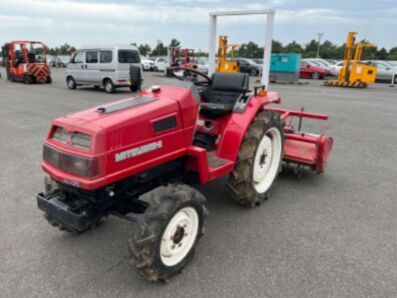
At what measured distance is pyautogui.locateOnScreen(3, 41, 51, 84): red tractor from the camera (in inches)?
653

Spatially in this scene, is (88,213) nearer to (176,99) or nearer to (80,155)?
(80,155)

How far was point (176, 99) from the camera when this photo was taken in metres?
2.72

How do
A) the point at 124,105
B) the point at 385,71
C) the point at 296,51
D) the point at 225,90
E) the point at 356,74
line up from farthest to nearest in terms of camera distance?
the point at 296,51
the point at 385,71
the point at 356,74
the point at 225,90
the point at 124,105

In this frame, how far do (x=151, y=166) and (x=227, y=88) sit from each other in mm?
1591

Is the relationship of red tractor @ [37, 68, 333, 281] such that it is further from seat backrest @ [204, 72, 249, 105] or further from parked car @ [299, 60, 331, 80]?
parked car @ [299, 60, 331, 80]

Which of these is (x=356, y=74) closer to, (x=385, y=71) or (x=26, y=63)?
(x=385, y=71)

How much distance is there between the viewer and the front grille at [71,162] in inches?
85.6

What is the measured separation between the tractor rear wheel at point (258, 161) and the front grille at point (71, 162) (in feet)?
4.94

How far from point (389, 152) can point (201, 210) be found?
456 centimetres

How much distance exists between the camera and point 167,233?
2.39 metres

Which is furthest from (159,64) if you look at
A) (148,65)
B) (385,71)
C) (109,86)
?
(385,71)

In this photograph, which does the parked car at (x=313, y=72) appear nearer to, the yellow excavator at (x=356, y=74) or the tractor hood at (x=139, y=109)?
the yellow excavator at (x=356, y=74)

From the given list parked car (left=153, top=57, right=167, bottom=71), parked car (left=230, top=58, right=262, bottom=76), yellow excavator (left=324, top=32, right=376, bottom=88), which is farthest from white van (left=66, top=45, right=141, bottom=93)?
parked car (left=153, top=57, right=167, bottom=71)

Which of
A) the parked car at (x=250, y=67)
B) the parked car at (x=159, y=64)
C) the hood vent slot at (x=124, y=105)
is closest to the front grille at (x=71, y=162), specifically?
the hood vent slot at (x=124, y=105)
